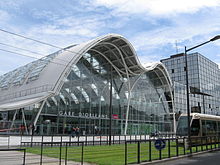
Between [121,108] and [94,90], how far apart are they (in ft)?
27.2

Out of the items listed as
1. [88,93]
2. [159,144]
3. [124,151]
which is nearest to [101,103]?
[88,93]

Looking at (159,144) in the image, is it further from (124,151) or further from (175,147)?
(175,147)

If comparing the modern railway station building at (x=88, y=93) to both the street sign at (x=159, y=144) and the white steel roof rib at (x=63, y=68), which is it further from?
the street sign at (x=159, y=144)

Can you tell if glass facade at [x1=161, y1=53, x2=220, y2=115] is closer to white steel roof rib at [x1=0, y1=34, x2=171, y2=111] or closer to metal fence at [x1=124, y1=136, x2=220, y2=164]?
white steel roof rib at [x1=0, y1=34, x2=171, y2=111]

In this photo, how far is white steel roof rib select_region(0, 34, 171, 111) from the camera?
115 ft

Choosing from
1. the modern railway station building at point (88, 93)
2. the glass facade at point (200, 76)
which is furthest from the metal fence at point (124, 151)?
the glass facade at point (200, 76)

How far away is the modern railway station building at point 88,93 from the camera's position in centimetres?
3356

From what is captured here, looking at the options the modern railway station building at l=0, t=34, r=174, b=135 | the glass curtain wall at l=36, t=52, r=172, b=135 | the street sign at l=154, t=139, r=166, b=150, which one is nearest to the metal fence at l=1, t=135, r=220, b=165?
the street sign at l=154, t=139, r=166, b=150

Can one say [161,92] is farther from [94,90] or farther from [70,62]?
[70,62]

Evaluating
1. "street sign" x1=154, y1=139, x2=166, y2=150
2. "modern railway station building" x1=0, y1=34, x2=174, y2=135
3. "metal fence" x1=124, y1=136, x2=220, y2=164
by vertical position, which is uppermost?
"modern railway station building" x1=0, y1=34, x2=174, y2=135

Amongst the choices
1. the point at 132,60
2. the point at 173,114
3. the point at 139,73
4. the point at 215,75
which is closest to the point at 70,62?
the point at 132,60

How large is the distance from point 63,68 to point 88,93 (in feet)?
22.9

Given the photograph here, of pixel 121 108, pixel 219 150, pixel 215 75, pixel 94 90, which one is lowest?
pixel 219 150

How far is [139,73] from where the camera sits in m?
50.7
